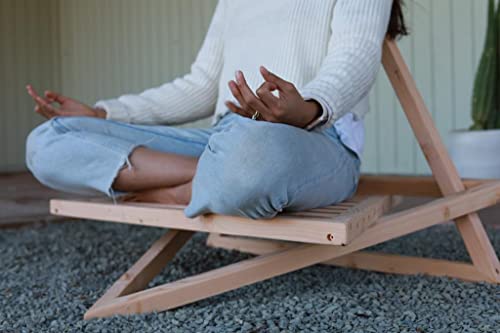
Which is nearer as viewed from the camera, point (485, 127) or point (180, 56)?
point (485, 127)

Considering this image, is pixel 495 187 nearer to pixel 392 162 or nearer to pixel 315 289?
pixel 315 289

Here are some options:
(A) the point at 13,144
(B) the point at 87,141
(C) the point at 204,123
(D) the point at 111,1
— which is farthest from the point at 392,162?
(A) the point at 13,144

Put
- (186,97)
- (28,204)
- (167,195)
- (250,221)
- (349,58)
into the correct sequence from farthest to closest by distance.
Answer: (28,204)
(186,97)
(167,195)
(349,58)
(250,221)

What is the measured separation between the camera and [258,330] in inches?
36.0

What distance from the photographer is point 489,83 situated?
199 cm

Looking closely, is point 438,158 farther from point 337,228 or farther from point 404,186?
point 337,228

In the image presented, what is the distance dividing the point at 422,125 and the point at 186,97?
0.57 metres

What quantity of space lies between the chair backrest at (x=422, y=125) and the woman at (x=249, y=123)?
8 centimetres

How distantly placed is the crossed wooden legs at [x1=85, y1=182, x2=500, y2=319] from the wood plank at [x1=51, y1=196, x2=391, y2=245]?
6cm

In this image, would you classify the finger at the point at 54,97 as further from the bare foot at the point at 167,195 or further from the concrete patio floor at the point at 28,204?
the concrete patio floor at the point at 28,204

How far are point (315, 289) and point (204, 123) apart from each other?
252cm

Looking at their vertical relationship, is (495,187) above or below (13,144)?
above

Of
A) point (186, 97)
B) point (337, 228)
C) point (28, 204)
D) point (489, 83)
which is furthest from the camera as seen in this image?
point (28, 204)

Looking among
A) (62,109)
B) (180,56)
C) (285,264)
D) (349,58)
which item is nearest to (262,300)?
(285,264)
